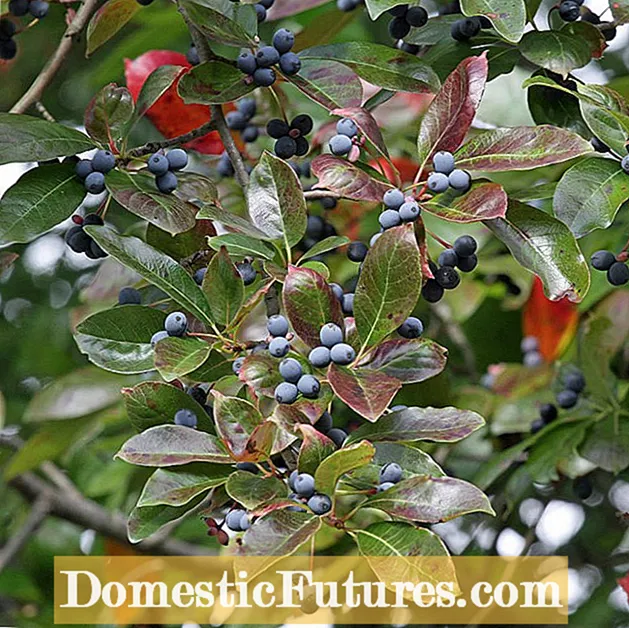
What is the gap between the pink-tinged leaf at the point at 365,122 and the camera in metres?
0.58

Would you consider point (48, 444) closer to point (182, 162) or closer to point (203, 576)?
point (203, 576)

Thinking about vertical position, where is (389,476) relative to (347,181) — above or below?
below

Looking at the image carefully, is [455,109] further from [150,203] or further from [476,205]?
[150,203]

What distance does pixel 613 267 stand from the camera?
2.14 feet

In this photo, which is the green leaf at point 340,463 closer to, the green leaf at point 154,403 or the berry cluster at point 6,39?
the green leaf at point 154,403

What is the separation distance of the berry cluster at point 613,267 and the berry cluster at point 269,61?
22 cm

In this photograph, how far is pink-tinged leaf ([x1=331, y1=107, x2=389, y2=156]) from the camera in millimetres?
582

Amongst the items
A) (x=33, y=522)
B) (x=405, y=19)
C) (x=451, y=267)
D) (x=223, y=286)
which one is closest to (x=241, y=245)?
(x=223, y=286)

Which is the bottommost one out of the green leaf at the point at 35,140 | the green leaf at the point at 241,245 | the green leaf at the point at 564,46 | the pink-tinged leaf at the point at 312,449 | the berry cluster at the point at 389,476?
the berry cluster at the point at 389,476

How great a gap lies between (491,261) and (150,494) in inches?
25.9

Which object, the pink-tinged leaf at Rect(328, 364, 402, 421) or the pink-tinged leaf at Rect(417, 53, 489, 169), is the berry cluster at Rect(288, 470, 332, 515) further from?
the pink-tinged leaf at Rect(417, 53, 489, 169)

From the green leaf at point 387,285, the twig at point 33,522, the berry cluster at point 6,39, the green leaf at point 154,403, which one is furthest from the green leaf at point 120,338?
the twig at point 33,522

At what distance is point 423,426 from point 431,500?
5 cm

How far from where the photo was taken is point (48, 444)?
1088 mm
